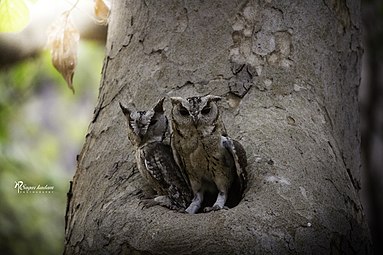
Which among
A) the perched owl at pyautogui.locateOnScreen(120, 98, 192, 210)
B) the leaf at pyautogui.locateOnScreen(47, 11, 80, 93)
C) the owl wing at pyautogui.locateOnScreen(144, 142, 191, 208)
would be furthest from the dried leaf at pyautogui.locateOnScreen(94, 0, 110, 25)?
the owl wing at pyautogui.locateOnScreen(144, 142, 191, 208)

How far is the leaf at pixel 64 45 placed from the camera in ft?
12.7

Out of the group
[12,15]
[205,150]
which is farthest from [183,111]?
[12,15]

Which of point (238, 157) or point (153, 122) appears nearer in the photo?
point (238, 157)

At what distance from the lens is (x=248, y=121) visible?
3.23 metres

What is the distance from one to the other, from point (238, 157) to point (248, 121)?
0.90ft

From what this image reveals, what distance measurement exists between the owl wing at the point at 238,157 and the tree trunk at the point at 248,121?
0.15 ft

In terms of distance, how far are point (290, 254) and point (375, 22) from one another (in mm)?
5259

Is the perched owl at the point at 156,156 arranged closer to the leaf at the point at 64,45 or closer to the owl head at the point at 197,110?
the owl head at the point at 197,110

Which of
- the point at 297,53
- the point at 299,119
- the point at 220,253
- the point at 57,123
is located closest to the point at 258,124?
the point at 299,119

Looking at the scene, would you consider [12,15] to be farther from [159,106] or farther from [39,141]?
[39,141]

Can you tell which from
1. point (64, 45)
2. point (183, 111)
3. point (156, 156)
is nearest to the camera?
point (183, 111)

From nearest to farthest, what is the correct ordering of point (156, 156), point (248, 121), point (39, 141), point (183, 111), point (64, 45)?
point (183, 111) → point (248, 121) → point (156, 156) → point (64, 45) → point (39, 141)

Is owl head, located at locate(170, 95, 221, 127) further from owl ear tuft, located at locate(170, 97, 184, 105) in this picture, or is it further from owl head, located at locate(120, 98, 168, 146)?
owl head, located at locate(120, 98, 168, 146)

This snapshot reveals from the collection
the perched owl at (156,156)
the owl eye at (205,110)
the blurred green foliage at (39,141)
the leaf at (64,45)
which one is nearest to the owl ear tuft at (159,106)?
the perched owl at (156,156)
